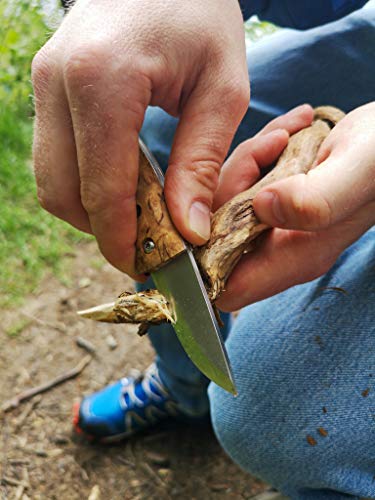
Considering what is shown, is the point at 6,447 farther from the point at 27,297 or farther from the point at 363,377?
the point at 363,377

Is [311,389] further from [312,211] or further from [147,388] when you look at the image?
[147,388]

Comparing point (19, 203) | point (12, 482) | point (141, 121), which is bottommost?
point (12, 482)

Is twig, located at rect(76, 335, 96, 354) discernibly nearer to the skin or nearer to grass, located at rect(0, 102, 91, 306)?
grass, located at rect(0, 102, 91, 306)

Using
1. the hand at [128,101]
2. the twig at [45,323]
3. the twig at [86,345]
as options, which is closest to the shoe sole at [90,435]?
the twig at [86,345]

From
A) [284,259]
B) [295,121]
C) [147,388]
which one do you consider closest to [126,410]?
[147,388]

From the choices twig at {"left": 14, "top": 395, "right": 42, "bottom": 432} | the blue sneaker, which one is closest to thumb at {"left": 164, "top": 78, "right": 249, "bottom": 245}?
the blue sneaker

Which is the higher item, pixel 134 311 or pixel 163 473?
pixel 134 311
